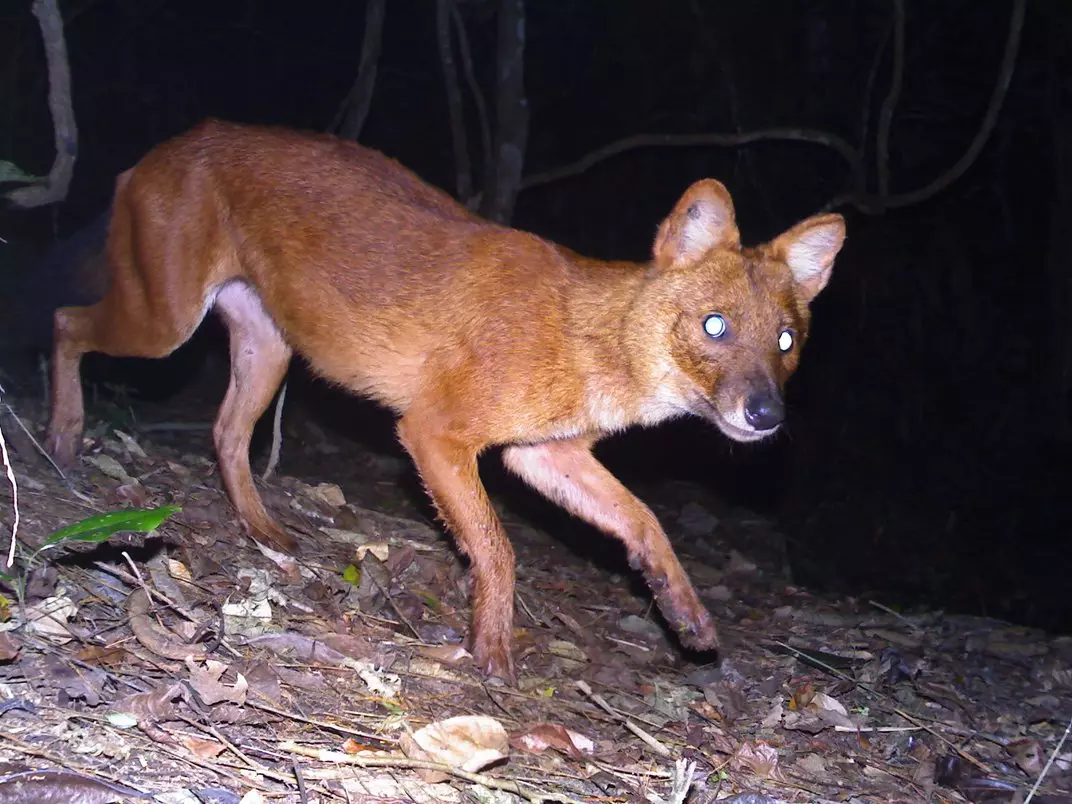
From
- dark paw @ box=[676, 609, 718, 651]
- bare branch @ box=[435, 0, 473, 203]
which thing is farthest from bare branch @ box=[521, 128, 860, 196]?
dark paw @ box=[676, 609, 718, 651]

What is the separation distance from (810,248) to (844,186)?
5.01m

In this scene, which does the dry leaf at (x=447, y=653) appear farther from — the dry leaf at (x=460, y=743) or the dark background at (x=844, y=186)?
the dark background at (x=844, y=186)

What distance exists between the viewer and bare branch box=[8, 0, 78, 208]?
5367 mm

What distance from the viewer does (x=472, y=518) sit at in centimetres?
485

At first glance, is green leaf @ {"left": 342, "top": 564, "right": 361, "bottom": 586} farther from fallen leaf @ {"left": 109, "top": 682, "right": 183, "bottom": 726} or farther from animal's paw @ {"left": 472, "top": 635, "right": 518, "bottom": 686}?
fallen leaf @ {"left": 109, "top": 682, "right": 183, "bottom": 726}

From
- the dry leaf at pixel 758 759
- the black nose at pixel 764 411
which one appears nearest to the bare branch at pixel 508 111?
the black nose at pixel 764 411

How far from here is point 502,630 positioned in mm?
4723

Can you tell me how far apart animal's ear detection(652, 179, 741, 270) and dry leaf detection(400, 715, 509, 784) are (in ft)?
8.03

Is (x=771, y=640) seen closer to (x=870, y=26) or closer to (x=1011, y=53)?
(x=1011, y=53)

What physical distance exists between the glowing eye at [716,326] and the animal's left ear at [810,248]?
0.69 metres

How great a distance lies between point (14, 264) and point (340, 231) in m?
5.39

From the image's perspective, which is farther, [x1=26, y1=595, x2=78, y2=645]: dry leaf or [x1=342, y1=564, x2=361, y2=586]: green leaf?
[x1=342, y1=564, x2=361, y2=586]: green leaf

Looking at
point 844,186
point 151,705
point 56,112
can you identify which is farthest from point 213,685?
point 844,186

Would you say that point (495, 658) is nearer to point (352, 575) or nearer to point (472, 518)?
point (472, 518)
